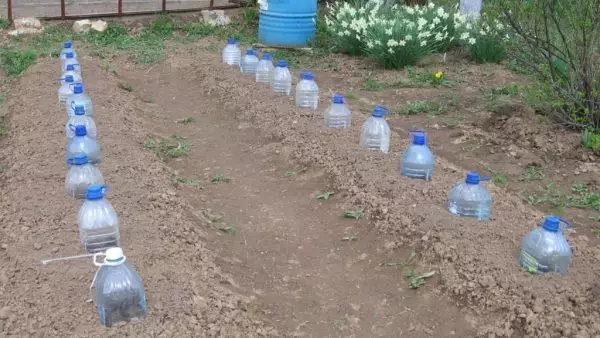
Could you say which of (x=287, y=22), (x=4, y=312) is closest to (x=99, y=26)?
(x=287, y=22)

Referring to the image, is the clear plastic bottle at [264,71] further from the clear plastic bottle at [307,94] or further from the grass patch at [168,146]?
the grass patch at [168,146]

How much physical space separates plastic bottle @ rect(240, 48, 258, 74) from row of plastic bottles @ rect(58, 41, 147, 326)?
2.99m

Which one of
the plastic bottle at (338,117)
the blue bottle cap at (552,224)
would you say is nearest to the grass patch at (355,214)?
the blue bottle cap at (552,224)

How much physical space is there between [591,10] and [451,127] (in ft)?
5.45

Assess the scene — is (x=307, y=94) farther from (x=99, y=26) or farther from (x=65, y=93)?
(x=99, y=26)

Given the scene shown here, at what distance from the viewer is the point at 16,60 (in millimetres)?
8336

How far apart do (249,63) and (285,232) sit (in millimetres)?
3809

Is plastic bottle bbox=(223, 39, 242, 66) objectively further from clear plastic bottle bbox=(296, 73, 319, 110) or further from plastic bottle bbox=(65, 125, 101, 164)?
plastic bottle bbox=(65, 125, 101, 164)

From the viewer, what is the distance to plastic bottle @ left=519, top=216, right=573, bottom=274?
10.6ft

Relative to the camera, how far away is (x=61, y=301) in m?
2.84

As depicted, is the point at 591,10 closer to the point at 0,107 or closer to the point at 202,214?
the point at 202,214

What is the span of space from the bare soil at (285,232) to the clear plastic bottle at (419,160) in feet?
0.32

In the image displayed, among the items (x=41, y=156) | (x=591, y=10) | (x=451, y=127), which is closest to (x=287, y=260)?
(x=41, y=156)

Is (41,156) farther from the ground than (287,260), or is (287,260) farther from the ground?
(41,156)
